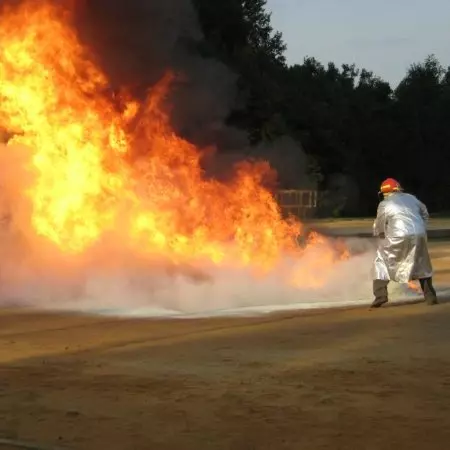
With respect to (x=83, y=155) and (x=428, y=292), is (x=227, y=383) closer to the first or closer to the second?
(x=428, y=292)

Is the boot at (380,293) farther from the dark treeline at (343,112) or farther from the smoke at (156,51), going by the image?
the dark treeline at (343,112)

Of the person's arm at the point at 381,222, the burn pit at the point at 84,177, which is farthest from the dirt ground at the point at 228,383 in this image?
the burn pit at the point at 84,177

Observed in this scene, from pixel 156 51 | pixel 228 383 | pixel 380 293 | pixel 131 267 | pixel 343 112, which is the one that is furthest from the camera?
pixel 343 112

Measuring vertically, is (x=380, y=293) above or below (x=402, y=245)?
below

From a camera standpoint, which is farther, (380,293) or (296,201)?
(296,201)

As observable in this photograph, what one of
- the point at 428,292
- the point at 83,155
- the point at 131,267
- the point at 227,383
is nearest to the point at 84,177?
the point at 83,155

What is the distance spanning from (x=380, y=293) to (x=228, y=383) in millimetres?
5454

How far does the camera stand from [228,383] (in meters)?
7.23

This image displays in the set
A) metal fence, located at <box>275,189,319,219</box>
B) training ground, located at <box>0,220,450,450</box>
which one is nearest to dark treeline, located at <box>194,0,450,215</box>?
metal fence, located at <box>275,189,319,219</box>

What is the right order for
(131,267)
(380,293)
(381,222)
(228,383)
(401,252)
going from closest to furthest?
(228,383) → (380,293) → (401,252) → (381,222) → (131,267)

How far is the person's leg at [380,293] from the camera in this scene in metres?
12.2

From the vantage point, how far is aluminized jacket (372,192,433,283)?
12328mm

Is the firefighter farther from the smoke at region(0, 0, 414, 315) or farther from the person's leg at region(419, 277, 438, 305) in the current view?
the smoke at region(0, 0, 414, 315)

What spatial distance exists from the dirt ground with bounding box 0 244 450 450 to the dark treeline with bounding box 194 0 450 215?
806 inches
